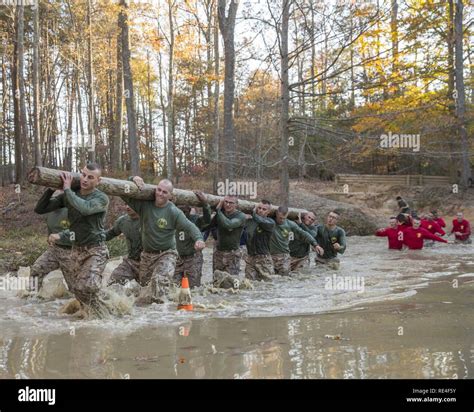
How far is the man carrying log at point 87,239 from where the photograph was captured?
6805 millimetres

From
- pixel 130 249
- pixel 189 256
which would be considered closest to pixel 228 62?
pixel 189 256

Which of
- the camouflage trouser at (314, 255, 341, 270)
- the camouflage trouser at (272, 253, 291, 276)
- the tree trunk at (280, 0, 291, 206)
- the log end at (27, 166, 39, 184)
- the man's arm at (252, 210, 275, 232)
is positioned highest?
the tree trunk at (280, 0, 291, 206)

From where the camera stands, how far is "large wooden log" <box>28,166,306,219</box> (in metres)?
6.43

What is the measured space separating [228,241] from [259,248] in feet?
2.94

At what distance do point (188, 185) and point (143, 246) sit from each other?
18.7m

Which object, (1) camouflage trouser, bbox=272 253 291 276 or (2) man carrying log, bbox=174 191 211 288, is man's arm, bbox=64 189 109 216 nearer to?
(2) man carrying log, bbox=174 191 211 288

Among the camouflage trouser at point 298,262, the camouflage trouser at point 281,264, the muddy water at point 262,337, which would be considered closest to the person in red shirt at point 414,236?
the camouflage trouser at point 298,262

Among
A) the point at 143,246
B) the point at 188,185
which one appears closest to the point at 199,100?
the point at 188,185

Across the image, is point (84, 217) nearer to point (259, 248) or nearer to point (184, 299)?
point (184, 299)

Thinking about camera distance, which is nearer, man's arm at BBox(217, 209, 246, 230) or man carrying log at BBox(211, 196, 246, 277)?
man's arm at BBox(217, 209, 246, 230)

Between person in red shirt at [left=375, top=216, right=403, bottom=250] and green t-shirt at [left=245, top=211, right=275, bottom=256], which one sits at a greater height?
green t-shirt at [left=245, top=211, right=275, bottom=256]

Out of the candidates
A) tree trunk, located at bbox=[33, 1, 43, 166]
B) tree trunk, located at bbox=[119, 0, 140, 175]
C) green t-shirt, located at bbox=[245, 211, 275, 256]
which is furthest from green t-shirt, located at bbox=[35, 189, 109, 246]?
tree trunk, located at bbox=[33, 1, 43, 166]

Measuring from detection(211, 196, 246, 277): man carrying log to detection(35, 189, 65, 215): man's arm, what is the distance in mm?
3544

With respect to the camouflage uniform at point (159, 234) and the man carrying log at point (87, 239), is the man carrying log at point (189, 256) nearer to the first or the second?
the camouflage uniform at point (159, 234)
